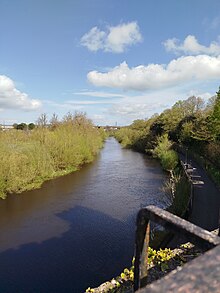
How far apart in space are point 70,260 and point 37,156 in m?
15.7

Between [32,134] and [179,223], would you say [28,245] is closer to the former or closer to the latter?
[179,223]

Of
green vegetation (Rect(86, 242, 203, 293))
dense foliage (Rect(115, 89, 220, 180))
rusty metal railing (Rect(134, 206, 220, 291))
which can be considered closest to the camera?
rusty metal railing (Rect(134, 206, 220, 291))

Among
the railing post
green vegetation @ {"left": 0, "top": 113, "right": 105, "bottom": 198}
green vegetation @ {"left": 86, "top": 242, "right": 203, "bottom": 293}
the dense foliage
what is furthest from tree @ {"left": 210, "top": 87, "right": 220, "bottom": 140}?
the railing post

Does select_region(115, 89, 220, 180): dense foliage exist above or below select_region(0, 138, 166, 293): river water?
above

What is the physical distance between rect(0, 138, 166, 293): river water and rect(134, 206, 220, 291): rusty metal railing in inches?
352

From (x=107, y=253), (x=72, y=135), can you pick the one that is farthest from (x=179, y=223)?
(x=72, y=135)

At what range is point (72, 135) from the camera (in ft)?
117

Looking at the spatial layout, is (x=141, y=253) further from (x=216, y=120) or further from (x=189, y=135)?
(x=189, y=135)

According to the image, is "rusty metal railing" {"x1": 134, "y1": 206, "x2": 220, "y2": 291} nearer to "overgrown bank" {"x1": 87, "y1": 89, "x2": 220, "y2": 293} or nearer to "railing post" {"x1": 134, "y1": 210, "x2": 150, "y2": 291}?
"railing post" {"x1": 134, "y1": 210, "x2": 150, "y2": 291}

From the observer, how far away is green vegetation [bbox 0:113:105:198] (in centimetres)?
2083

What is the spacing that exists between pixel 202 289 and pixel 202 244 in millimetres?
429

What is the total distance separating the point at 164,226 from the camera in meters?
1.42

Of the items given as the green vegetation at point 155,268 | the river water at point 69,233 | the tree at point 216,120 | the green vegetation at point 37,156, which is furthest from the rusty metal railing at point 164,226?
the tree at point 216,120

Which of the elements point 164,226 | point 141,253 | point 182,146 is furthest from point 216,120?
point 164,226
